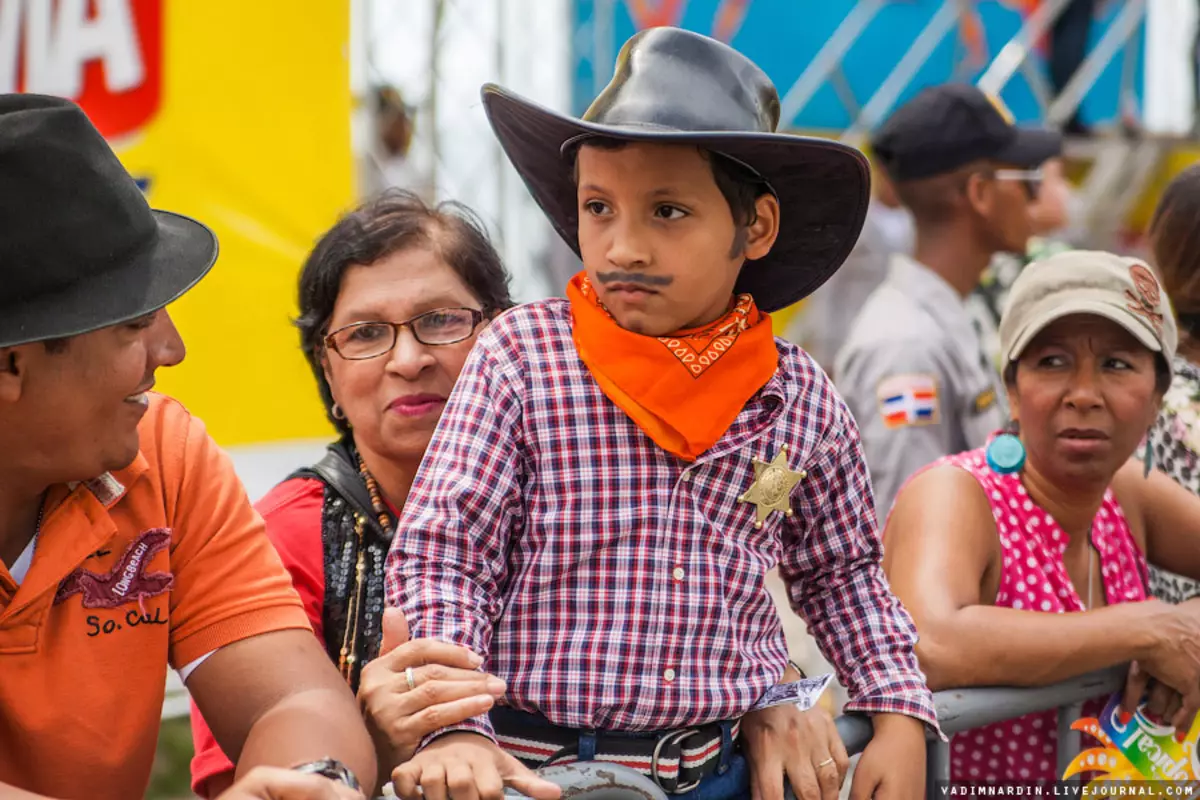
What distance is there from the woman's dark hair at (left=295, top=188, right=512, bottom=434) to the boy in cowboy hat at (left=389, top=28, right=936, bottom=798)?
0.52m

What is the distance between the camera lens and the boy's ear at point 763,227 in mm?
2246

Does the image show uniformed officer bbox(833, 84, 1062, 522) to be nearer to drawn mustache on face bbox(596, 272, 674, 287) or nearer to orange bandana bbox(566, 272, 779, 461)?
orange bandana bbox(566, 272, 779, 461)

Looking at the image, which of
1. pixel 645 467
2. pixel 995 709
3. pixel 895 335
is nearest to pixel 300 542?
pixel 645 467

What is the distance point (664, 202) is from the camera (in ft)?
6.87

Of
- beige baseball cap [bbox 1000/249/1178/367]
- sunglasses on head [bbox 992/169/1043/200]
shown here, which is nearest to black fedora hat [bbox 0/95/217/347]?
beige baseball cap [bbox 1000/249/1178/367]

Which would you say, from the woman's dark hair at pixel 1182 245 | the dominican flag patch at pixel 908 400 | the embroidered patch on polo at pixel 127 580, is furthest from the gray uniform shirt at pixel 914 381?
the embroidered patch on polo at pixel 127 580

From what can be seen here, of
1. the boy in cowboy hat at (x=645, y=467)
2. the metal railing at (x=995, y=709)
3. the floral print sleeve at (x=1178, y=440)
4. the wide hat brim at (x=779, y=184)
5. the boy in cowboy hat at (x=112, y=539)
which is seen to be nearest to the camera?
the boy in cowboy hat at (x=112, y=539)

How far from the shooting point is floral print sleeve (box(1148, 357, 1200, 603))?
10.5 feet

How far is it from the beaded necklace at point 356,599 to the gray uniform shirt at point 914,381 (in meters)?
1.68

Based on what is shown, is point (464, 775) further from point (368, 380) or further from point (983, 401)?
point (983, 401)

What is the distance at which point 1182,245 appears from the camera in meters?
3.46

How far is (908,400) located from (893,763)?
1743 mm

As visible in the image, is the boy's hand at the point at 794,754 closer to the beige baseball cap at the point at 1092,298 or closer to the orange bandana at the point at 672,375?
the orange bandana at the point at 672,375

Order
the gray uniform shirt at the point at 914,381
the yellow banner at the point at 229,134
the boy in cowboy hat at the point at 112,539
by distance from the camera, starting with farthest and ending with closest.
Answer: the yellow banner at the point at 229,134, the gray uniform shirt at the point at 914,381, the boy in cowboy hat at the point at 112,539
